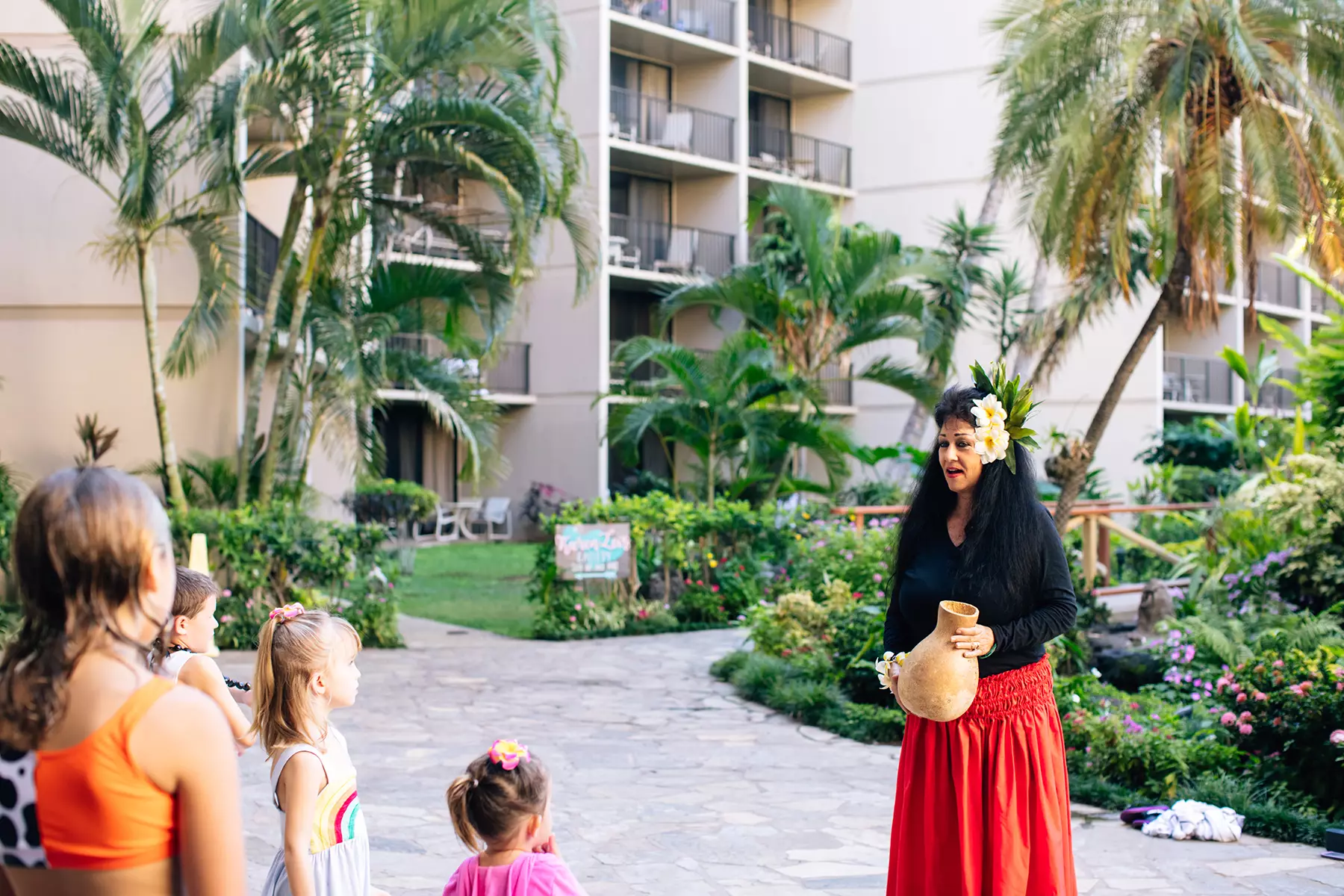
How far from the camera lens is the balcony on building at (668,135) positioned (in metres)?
26.8

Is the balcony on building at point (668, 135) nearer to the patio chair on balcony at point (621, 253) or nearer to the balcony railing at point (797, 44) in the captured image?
the patio chair on balcony at point (621, 253)

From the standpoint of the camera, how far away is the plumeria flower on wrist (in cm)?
399

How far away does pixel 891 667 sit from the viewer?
403 cm

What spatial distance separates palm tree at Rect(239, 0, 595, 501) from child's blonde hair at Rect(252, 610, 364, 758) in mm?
8698

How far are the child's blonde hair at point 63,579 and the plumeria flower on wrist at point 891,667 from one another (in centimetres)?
257

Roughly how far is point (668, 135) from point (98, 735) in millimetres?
26518

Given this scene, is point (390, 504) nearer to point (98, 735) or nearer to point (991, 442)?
point (991, 442)

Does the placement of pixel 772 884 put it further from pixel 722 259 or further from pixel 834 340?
pixel 722 259

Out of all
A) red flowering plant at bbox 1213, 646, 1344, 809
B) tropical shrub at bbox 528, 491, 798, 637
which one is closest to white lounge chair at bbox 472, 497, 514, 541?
tropical shrub at bbox 528, 491, 798, 637

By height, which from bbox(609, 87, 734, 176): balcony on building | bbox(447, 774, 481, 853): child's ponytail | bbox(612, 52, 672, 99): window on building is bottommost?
bbox(447, 774, 481, 853): child's ponytail

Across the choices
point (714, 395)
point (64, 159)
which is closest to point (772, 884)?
point (64, 159)

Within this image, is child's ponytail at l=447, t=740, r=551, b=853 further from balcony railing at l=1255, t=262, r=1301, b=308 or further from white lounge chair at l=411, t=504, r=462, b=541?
balcony railing at l=1255, t=262, r=1301, b=308

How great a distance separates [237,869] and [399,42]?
10.6 m

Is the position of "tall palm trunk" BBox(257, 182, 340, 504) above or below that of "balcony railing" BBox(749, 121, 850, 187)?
below
